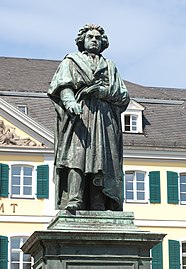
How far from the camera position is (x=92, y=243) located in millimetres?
7641

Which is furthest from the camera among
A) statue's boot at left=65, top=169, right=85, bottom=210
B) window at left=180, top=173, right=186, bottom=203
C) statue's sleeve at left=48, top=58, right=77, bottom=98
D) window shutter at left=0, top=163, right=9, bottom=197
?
window at left=180, top=173, right=186, bottom=203

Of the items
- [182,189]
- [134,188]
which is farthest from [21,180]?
[182,189]

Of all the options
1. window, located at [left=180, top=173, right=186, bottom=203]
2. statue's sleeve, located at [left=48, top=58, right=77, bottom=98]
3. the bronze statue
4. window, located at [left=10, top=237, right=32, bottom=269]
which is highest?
window, located at [left=180, top=173, right=186, bottom=203]

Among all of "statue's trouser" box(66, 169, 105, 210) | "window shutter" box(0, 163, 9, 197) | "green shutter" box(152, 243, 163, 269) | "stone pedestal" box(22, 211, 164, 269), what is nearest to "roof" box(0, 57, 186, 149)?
"window shutter" box(0, 163, 9, 197)

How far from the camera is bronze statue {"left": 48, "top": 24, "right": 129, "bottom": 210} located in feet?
26.6

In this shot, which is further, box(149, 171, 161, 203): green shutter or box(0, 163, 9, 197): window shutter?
box(149, 171, 161, 203): green shutter

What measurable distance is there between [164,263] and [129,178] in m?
3.87

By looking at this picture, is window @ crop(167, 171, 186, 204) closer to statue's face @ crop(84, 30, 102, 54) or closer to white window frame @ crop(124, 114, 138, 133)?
white window frame @ crop(124, 114, 138, 133)

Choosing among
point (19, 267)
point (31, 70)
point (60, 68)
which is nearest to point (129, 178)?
point (19, 267)

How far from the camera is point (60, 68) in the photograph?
27.9ft

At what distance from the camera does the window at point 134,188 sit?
35.7 metres

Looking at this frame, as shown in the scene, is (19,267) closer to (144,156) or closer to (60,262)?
(144,156)

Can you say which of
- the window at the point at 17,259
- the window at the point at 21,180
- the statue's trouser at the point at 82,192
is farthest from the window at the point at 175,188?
the statue's trouser at the point at 82,192

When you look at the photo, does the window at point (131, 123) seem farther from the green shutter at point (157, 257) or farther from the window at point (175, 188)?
the green shutter at point (157, 257)
